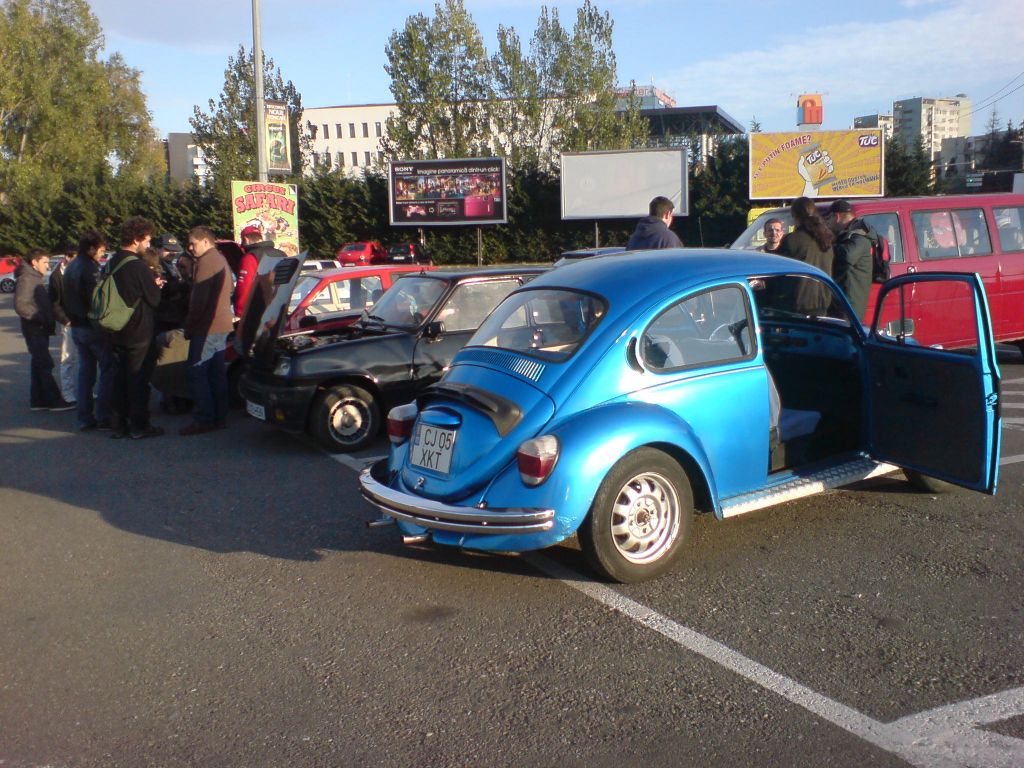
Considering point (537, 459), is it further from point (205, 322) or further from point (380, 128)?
point (380, 128)

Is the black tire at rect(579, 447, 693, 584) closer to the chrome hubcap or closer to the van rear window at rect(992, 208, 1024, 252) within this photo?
the chrome hubcap

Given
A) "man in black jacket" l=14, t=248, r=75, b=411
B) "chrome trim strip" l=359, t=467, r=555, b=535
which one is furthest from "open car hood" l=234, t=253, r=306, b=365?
"chrome trim strip" l=359, t=467, r=555, b=535

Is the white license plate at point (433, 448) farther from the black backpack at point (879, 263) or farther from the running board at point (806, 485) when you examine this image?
the black backpack at point (879, 263)

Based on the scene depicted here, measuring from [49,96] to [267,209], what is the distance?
1524 inches

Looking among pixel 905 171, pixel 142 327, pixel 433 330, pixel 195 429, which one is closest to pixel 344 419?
pixel 433 330

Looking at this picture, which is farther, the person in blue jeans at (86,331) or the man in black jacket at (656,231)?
the person in blue jeans at (86,331)

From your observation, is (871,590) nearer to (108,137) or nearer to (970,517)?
(970,517)

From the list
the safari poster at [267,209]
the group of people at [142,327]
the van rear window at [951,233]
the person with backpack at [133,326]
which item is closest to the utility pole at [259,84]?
the safari poster at [267,209]

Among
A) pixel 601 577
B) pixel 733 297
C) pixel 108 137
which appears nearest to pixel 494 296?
pixel 733 297

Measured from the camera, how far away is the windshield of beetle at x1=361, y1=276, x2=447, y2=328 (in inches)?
344

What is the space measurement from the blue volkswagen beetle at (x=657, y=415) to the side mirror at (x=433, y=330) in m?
2.59

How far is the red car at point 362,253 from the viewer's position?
125ft

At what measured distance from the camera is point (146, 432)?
9500 mm

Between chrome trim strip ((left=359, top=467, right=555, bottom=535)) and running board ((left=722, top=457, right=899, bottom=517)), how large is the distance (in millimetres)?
1207
